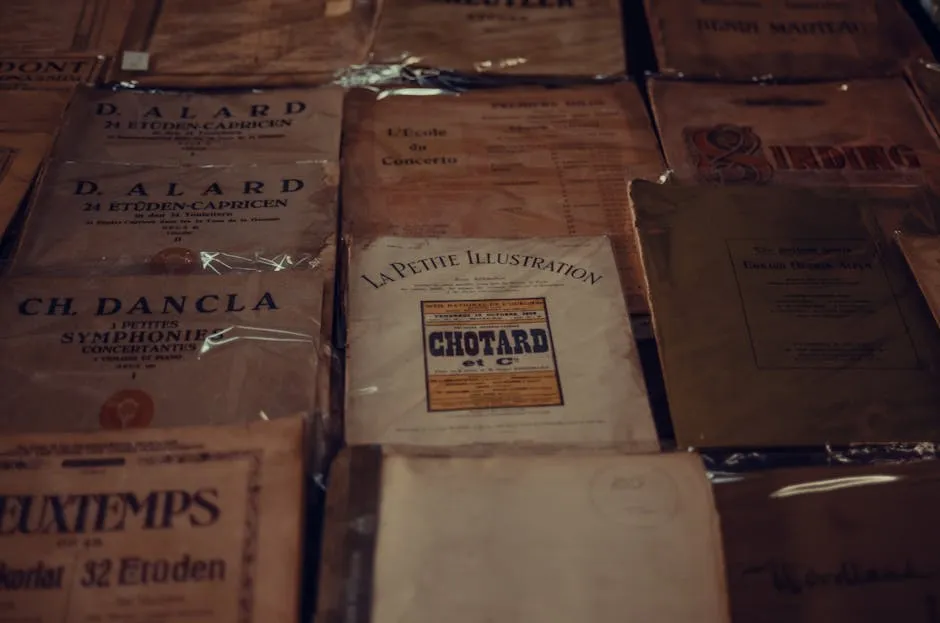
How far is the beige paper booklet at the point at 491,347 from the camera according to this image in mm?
873

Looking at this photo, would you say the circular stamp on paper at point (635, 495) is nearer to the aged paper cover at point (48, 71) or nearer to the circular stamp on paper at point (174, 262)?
the circular stamp on paper at point (174, 262)

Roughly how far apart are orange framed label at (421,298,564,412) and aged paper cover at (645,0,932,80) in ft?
2.02

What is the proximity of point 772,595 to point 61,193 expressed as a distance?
1.03m

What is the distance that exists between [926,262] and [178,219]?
3.32 feet

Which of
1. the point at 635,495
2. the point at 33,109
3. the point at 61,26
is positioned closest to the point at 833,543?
the point at 635,495

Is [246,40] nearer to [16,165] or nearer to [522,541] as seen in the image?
[16,165]

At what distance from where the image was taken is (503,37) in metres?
1.35

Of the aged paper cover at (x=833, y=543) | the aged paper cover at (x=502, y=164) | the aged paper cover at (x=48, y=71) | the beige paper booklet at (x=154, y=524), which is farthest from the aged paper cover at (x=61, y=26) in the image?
the aged paper cover at (x=833, y=543)

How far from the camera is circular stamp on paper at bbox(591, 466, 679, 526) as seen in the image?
774mm

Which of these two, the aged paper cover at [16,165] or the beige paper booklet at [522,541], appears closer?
the beige paper booklet at [522,541]

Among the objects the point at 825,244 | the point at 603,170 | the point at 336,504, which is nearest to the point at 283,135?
the point at 603,170

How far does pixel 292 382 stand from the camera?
2.90 ft

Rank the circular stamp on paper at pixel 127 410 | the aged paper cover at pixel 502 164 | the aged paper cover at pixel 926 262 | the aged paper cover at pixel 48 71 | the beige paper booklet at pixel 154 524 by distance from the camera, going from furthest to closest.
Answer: the aged paper cover at pixel 48 71, the aged paper cover at pixel 502 164, the aged paper cover at pixel 926 262, the circular stamp on paper at pixel 127 410, the beige paper booklet at pixel 154 524

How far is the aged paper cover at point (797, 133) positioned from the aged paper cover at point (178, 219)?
0.57 meters
